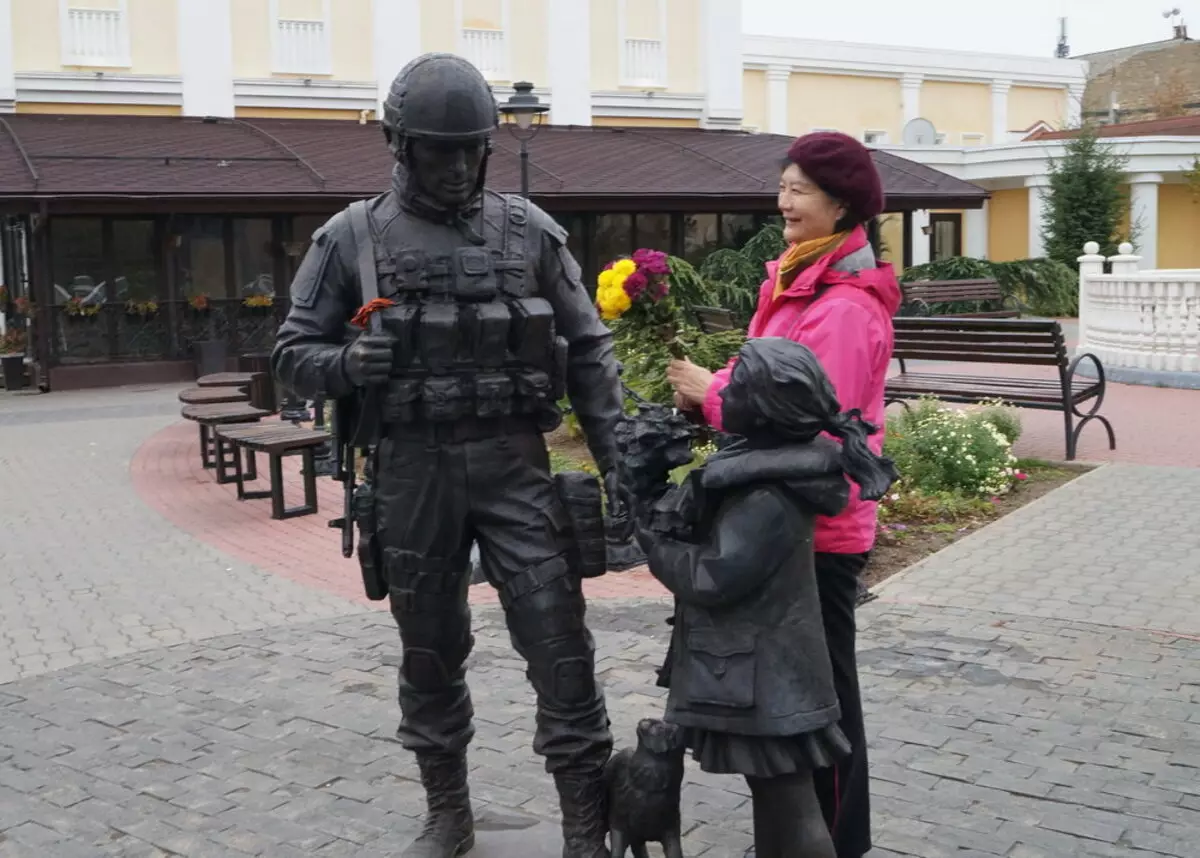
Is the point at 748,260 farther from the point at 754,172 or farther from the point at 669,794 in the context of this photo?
the point at 669,794

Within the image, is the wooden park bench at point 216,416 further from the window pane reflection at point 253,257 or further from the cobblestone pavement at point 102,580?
the window pane reflection at point 253,257

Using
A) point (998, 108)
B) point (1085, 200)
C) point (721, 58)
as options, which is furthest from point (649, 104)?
point (998, 108)

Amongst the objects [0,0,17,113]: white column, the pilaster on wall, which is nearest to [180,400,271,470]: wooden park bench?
[0,0,17,113]: white column

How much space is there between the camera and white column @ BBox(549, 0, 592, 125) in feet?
84.3

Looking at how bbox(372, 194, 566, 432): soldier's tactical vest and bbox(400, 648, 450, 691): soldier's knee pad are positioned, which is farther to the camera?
bbox(400, 648, 450, 691): soldier's knee pad

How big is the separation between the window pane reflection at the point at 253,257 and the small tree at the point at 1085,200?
17.2 metres

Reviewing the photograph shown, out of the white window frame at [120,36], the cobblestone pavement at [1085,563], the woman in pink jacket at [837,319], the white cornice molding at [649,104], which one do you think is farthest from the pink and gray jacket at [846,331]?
the white cornice molding at [649,104]

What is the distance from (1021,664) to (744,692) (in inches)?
122

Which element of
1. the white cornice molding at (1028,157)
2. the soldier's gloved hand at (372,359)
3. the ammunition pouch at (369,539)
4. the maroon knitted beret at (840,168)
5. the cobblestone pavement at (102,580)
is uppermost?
the white cornice molding at (1028,157)

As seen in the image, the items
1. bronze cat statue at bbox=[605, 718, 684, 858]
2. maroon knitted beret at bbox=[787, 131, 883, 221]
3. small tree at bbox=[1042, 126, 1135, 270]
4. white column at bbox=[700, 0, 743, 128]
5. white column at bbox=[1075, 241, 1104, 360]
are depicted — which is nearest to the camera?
bronze cat statue at bbox=[605, 718, 684, 858]

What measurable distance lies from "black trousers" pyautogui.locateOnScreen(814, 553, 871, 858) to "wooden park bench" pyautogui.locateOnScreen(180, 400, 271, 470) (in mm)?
7961

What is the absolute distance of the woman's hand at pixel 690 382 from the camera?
3.51 meters

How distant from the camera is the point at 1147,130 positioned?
36.8m

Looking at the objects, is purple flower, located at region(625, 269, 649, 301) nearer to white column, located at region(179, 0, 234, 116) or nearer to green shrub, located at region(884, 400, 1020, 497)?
green shrub, located at region(884, 400, 1020, 497)
